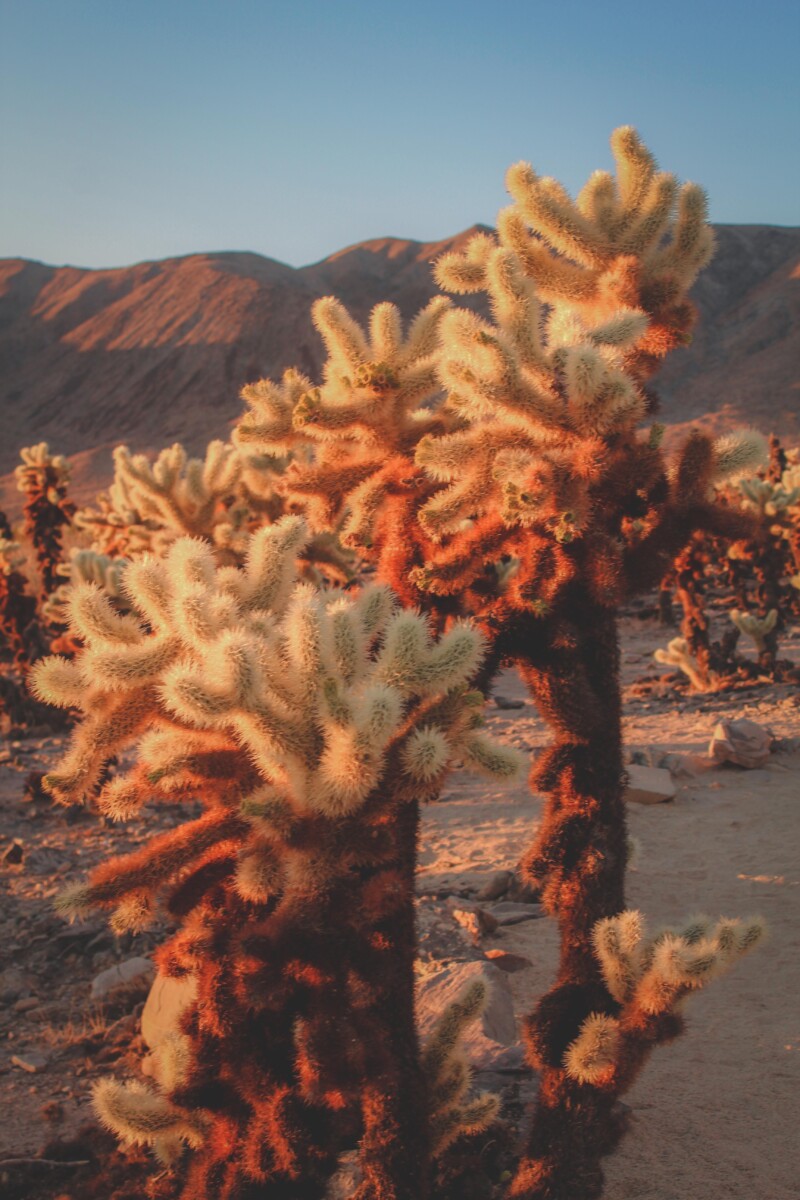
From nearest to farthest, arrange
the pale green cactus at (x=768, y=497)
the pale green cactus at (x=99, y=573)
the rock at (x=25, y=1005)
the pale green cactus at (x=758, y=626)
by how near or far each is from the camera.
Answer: the rock at (x=25, y=1005)
the pale green cactus at (x=99, y=573)
the pale green cactus at (x=758, y=626)
the pale green cactus at (x=768, y=497)

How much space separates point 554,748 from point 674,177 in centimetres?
214

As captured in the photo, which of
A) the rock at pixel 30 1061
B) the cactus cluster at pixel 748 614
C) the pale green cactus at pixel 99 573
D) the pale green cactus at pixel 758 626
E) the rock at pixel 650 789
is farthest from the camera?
the pale green cactus at pixel 758 626

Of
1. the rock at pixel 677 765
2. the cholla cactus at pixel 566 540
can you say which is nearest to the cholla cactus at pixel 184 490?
the rock at pixel 677 765

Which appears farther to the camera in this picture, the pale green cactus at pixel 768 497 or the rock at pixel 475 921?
the pale green cactus at pixel 768 497

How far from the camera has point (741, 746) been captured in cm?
829

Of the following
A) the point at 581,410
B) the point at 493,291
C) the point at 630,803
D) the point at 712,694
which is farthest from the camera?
the point at 712,694

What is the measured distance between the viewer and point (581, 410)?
9.18ft

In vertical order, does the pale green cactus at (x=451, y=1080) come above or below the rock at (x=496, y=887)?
above

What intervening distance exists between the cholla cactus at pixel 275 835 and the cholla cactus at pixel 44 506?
32.5 feet

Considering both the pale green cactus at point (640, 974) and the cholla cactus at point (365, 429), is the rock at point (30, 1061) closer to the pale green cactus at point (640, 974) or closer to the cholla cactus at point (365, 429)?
the pale green cactus at point (640, 974)

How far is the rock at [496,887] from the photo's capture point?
6.07 m

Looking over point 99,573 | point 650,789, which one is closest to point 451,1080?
point 650,789

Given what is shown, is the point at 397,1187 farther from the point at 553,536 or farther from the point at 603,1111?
the point at 553,536

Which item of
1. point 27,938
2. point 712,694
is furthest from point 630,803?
point 27,938
